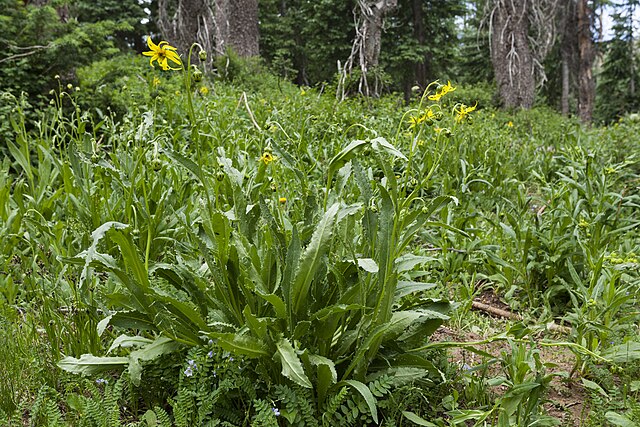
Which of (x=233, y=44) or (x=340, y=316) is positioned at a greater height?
(x=233, y=44)

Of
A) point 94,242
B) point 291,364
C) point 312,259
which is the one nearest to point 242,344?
point 291,364

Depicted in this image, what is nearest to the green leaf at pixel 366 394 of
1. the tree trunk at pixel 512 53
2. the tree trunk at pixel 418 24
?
the tree trunk at pixel 512 53

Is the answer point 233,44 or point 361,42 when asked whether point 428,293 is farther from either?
point 233,44

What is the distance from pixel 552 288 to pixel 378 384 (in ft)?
4.82

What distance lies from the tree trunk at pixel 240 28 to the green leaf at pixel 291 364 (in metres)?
8.39

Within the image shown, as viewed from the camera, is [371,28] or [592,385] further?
[371,28]

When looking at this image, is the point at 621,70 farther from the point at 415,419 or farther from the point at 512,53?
the point at 415,419

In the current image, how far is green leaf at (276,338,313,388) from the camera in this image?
137 cm

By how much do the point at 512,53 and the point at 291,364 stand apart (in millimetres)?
10326

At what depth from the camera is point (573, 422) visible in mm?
1669

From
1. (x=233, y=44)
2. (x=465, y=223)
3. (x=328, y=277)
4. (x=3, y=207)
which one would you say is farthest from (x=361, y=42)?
(x=328, y=277)

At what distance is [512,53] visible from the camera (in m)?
10.3

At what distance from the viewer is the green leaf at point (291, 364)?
1.37 m

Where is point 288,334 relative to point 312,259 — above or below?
below
